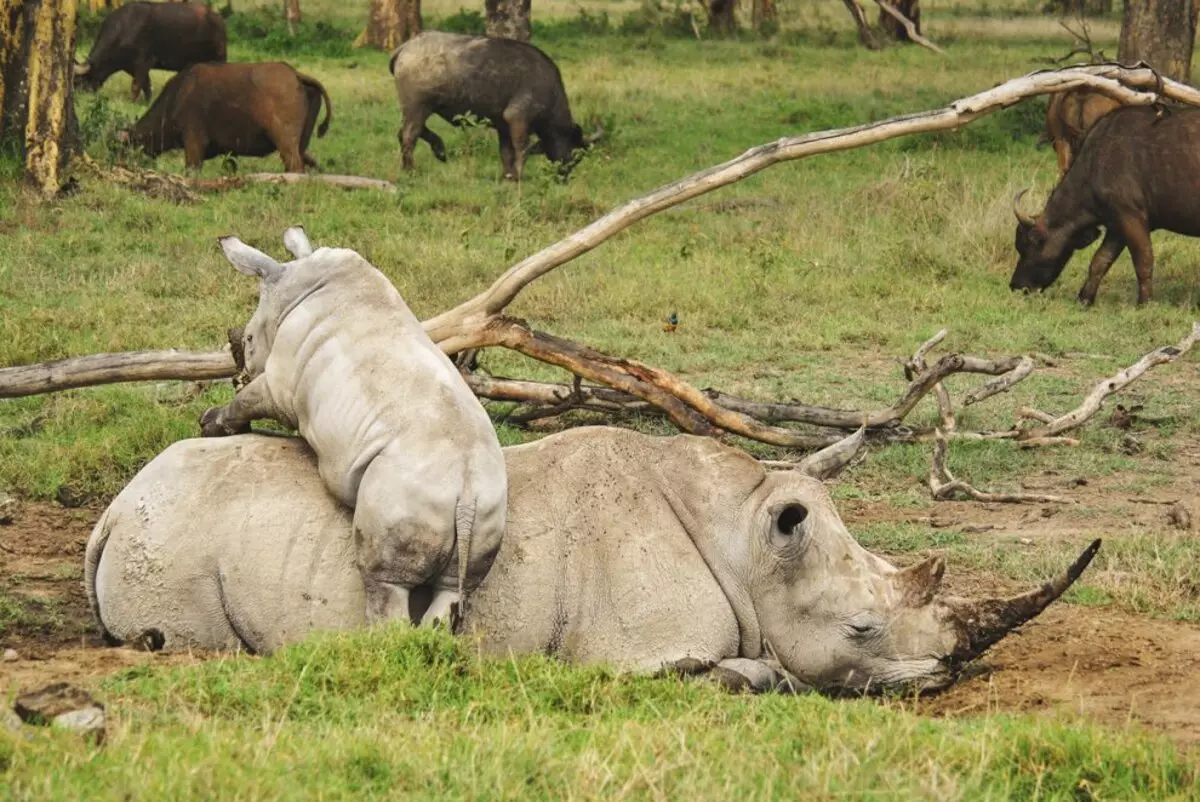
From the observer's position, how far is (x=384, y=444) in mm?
5531

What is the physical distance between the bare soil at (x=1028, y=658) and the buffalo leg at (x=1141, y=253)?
719 cm

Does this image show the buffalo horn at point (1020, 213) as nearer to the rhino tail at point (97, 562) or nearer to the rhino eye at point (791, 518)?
the rhino eye at point (791, 518)

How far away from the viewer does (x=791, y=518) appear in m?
5.59

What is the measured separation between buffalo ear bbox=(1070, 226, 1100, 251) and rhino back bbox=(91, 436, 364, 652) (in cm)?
936

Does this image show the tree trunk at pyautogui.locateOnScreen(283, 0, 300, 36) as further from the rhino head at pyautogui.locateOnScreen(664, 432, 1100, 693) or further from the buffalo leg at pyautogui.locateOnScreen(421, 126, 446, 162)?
the rhino head at pyautogui.locateOnScreen(664, 432, 1100, 693)

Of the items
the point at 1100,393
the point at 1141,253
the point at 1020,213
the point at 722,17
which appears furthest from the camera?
the point at 722,17

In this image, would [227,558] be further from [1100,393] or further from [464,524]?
[1100,393]

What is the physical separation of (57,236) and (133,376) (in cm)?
558

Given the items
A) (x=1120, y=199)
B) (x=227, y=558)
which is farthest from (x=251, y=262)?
(x=1120, y=199)

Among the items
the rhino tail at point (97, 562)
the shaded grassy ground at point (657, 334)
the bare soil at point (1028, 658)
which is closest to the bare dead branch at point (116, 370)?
the shaded grassy ground at point (657, 334)

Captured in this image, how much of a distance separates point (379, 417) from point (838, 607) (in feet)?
5.12

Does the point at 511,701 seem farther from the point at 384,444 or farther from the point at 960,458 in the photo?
the point at 960,458

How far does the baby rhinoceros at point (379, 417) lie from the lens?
5426mm

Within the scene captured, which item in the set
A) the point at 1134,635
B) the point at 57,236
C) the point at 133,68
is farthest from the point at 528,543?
the point at 133,68
